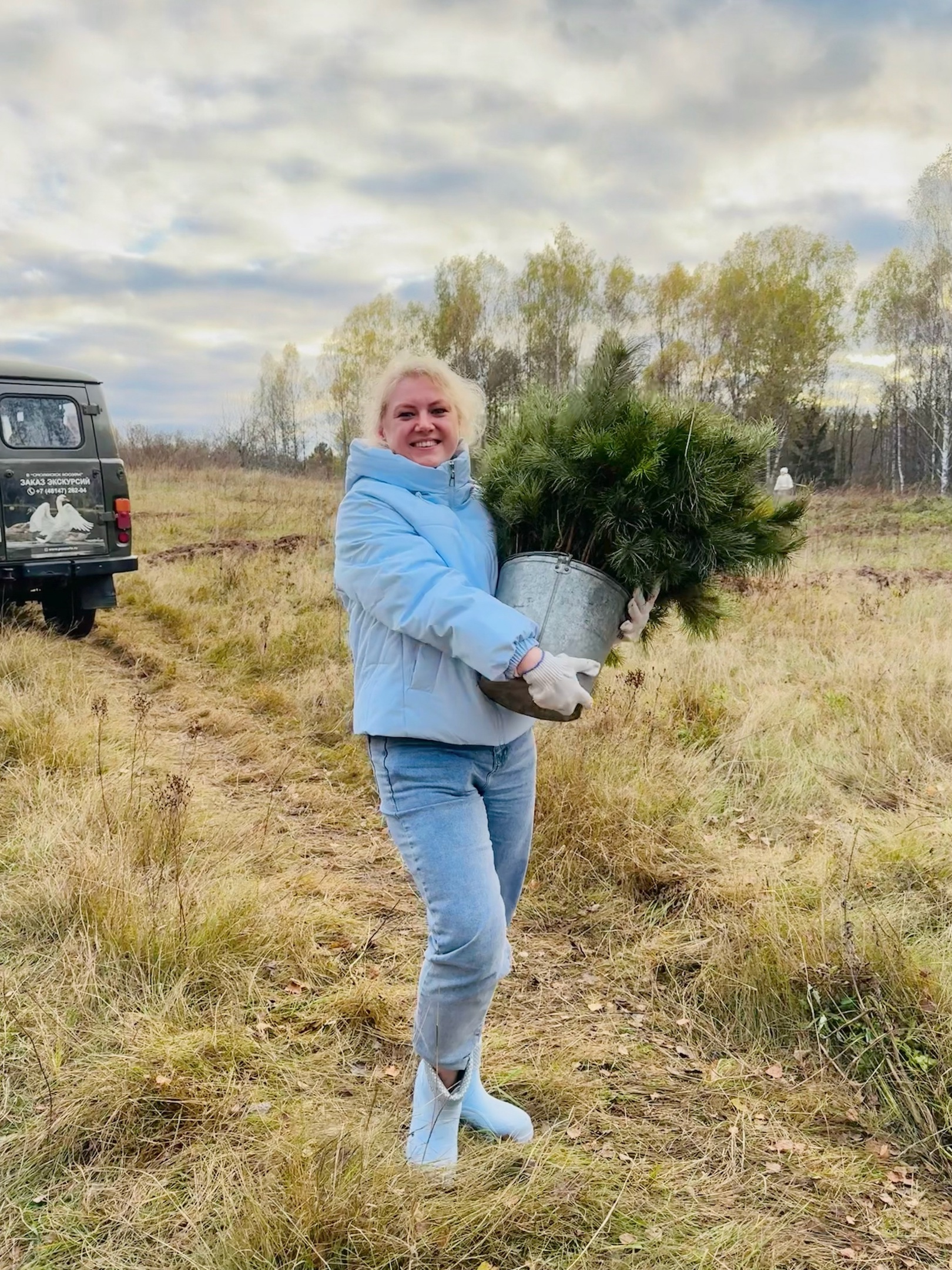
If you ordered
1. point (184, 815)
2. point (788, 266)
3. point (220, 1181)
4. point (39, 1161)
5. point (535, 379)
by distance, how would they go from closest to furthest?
1. point (220, 1181)
2. point (39, 1161)
3. point (535, 379)
4. point (184, 815)
5. point (788, 266)

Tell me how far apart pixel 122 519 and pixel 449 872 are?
6979 millimetres

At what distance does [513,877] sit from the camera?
7.03ft

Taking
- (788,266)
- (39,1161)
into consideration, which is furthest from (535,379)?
(788,266)

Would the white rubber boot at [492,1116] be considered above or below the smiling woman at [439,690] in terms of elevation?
below

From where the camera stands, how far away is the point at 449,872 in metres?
1.83

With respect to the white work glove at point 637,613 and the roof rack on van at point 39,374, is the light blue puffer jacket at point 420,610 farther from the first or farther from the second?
the roof rack on van at point 39,374

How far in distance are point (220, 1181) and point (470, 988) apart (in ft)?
2.51

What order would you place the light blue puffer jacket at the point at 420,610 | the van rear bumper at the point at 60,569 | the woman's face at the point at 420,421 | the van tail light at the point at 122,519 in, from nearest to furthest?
the light blue puffer jacket at the point at 420,610
the woman's face at the point at 420,421
the van rear bumper at the point at 60,569
the van tail light at the point at 122,519

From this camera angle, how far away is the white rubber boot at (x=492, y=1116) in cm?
222

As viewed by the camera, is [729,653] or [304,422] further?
[304,422]

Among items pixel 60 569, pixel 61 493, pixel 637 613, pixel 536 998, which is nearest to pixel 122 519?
pixel 61 493

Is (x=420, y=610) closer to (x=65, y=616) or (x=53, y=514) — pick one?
(x=53, y=514)

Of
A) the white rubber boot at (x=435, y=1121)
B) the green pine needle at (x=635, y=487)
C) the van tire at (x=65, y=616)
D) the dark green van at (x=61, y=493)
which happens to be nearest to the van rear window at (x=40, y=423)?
the dark green van at (x=61, y=493)

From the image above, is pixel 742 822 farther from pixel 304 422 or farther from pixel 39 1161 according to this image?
pixel 304 422
